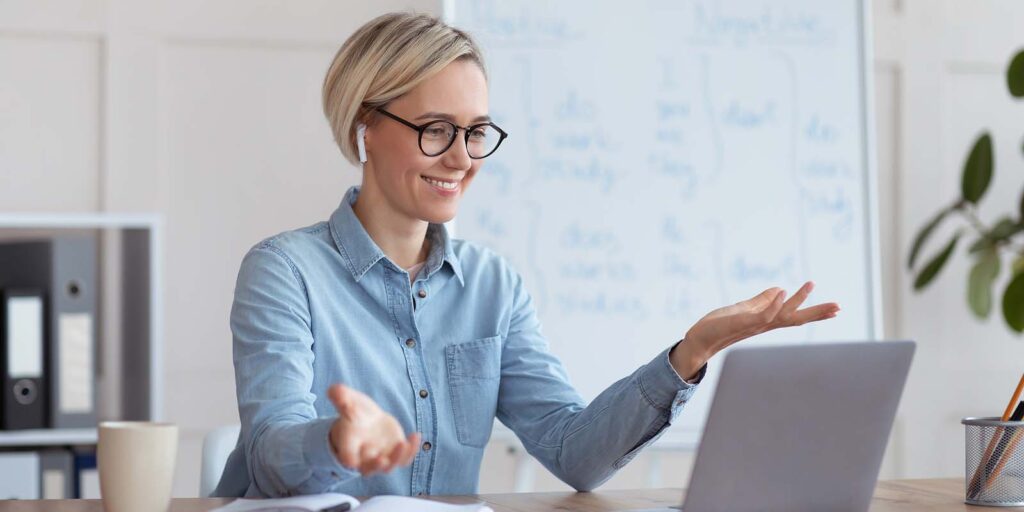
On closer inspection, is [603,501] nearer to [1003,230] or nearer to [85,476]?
[85,476]

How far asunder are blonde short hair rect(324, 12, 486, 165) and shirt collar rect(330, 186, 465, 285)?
9 cm

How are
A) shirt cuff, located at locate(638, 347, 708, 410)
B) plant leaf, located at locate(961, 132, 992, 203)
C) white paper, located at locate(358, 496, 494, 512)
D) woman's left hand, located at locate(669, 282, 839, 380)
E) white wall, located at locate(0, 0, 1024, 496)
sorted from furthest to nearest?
plant leaf, located at locate(961, 132, 992, 203), white wall, located at locate(0, 0, 1024, 496), shirt cuff, located at locate(638, 347, 708, 410), woman's left hand, located at locate(669, 282, 839, 380), white paper, located at locate(358, 496, 494, 512)

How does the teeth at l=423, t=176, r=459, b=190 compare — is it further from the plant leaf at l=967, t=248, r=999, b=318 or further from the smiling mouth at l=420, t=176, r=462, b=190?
the plant leaf at l=967, t=248, r=999, b=318

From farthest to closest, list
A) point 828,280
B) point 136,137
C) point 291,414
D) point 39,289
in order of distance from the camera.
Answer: point 136,137
point 828,280
point 39,289
point 291,414

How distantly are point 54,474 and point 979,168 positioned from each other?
224 cm

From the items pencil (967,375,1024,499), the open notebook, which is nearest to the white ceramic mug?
the open notebook

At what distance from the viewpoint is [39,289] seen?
2406 millimetres

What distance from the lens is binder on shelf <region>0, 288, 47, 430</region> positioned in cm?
238

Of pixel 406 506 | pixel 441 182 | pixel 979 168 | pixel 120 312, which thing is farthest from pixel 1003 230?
pixel 406 506

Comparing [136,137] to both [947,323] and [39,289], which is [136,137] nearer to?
[39,289]

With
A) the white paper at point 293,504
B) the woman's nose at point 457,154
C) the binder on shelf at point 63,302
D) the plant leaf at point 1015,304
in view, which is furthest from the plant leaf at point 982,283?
the white paper at point 293,504

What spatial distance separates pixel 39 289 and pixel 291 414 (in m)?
1.36

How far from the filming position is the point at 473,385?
61.2 inches

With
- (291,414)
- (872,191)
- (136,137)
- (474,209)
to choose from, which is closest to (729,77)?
(872,191)
